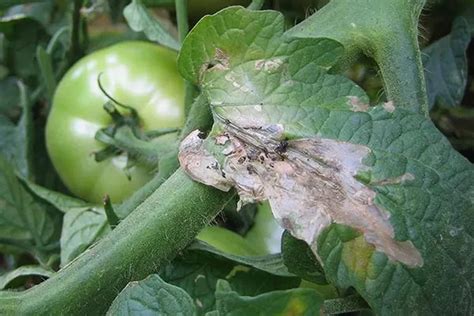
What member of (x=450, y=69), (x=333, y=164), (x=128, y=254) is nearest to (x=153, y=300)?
(x=128, y=254)

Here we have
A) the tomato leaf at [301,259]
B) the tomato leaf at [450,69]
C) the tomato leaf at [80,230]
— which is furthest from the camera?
the tomato leaf at [450,69]

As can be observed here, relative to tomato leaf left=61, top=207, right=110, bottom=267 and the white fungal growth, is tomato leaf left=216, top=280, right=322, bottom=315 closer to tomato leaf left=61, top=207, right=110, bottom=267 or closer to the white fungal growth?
the white fungal growth

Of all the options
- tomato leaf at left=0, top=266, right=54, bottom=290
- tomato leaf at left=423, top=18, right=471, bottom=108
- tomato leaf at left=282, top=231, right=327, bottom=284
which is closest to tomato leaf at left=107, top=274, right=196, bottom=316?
tomato leaf at left=282, top=231, right=327, bottom=284

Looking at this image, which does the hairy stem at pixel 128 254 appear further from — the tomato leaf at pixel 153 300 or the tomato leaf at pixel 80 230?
the tomato leaf at pixel 80 230

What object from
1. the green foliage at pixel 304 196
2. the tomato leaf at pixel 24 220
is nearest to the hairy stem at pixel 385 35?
the green foliage at pixel 304 196

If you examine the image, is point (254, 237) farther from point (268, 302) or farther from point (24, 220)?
point (268, 302)
